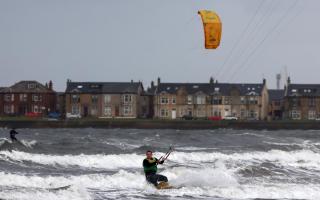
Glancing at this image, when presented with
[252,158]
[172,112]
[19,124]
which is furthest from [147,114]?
[252,158]

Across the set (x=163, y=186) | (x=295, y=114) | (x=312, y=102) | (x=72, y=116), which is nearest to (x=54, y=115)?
(x=72, y=116)

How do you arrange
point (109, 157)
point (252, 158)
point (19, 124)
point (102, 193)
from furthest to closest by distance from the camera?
point (19, 124) → point (252, 158) → point (109, 157) → point (102, 193)

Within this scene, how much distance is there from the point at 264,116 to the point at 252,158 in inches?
2733

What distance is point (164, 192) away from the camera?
23.5 meters

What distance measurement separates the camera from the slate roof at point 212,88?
353ft

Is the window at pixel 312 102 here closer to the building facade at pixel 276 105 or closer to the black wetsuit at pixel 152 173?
the building facade at pixel 276 105

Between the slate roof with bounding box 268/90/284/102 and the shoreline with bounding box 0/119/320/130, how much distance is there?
22582 millimetres

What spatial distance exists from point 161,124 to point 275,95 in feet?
105

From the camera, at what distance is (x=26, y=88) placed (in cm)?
10612

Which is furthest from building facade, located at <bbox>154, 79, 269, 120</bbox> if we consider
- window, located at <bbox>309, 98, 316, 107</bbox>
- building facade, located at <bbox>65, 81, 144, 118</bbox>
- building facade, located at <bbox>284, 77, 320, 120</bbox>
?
window, located at <bbox>309, 98, 316, 107</bbox>

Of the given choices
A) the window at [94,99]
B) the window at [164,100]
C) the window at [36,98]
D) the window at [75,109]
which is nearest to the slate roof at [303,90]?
the window at [164,100]

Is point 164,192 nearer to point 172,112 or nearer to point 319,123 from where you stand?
point 319,123

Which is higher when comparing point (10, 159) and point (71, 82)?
point (71, 82)

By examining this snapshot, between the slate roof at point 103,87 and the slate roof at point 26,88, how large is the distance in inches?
143
